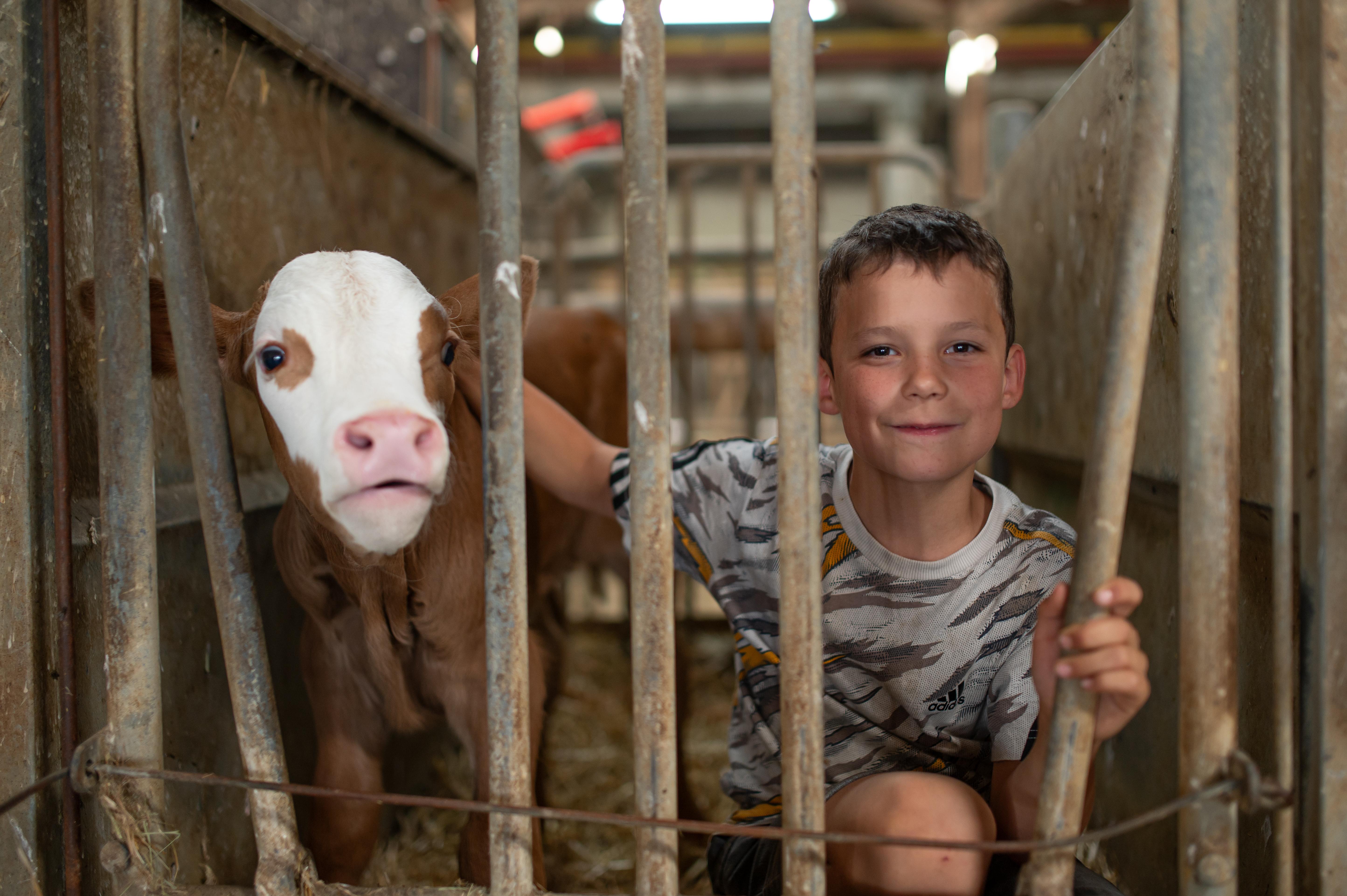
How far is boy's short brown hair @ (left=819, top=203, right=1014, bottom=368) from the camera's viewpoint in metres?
1.36

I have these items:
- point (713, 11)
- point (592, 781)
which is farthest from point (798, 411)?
point (713, 11)

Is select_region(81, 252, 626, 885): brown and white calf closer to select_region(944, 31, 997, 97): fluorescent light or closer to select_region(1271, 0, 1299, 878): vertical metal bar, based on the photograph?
select_region(1271, 0, 1299, 878): vertical metal bar

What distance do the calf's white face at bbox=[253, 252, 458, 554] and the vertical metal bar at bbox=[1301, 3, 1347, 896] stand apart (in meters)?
1.06

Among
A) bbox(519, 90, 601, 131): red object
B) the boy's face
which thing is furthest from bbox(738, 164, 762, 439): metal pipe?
bbox(519, 90, 601, 131): red object

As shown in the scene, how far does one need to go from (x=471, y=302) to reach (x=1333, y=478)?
4.21 ft

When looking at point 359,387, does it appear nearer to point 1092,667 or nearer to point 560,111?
point 1092,667

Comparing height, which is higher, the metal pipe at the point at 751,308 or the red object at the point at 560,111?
the red object at the point at 560,111

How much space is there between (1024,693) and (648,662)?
600 mm

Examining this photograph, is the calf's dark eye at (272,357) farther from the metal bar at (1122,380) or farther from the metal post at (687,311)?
the metal post at (687,311)

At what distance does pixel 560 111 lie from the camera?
8695 millimetres

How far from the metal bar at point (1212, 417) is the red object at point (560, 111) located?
806 cm

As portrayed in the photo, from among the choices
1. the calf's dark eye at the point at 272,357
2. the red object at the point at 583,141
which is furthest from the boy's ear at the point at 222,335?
the red object at the point at 583,141

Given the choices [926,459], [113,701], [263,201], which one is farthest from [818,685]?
[263,201]

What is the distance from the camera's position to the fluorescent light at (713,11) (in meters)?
8.00
